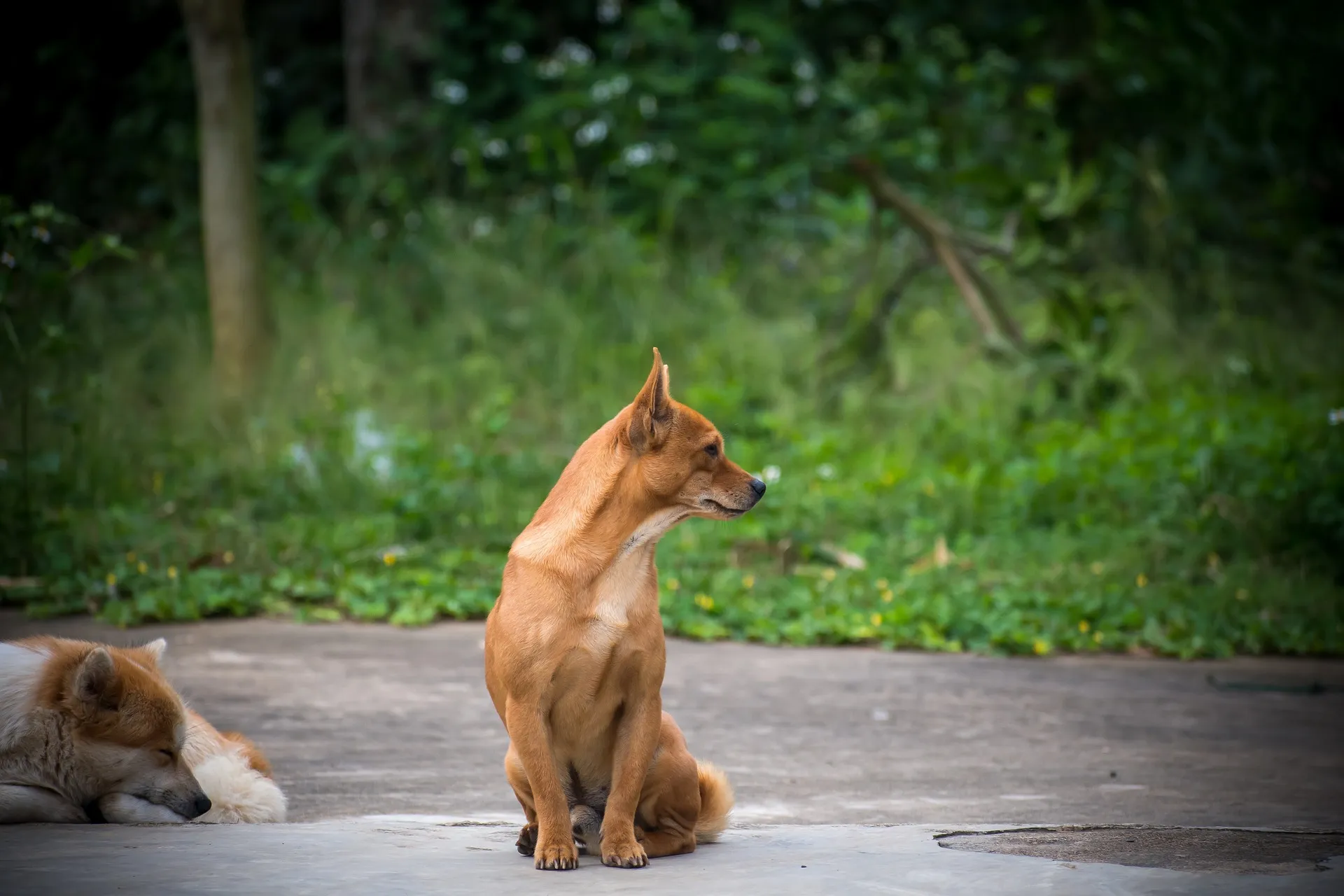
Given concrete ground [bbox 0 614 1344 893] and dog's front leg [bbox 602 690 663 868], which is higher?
dog's front leg [bbox 602 690 663 868]

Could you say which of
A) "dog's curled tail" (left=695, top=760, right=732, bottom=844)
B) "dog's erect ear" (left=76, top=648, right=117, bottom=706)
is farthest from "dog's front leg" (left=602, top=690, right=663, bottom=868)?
"dog's erect ear" (left=76, top=648, right=117, bottom=706)

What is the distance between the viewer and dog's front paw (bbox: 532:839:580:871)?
3.48 metres

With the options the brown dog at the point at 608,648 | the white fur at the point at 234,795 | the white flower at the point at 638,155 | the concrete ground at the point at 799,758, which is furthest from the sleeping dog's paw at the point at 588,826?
the white flower at the point at 638,155

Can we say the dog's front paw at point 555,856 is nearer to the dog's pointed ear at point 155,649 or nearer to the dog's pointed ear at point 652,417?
the dog's pointed ear at point 652,417

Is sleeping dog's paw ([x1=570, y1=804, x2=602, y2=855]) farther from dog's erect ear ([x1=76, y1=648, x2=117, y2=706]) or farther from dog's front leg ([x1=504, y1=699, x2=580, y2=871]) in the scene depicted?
dog's erect ear ([x1=76, y1=648, x2=117, y2=706])

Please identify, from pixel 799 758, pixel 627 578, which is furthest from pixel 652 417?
pixel 799 758

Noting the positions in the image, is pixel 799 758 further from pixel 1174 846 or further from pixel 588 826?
→ pixel 1174 846

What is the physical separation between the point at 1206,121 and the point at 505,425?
7.56m

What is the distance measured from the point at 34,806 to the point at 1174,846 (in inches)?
119

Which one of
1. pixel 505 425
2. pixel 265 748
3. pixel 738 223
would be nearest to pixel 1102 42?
pixel 738 223

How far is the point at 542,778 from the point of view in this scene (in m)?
3.56

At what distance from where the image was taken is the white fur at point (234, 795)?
426 cm

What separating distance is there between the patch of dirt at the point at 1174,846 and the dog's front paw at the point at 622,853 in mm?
777

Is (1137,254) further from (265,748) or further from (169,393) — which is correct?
(265,748)
